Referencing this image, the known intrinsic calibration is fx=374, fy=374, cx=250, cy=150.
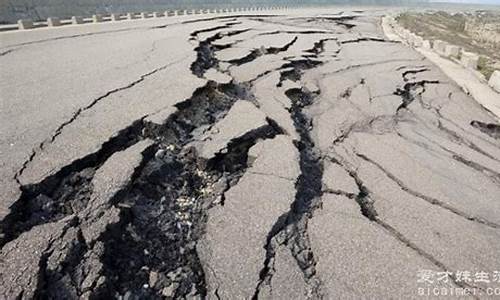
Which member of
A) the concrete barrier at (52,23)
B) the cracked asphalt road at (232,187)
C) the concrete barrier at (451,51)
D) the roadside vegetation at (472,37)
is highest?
the cracked asphalt road at (232,187)

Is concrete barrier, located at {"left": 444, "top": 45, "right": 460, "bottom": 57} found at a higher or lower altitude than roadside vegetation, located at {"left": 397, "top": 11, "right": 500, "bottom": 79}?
higher

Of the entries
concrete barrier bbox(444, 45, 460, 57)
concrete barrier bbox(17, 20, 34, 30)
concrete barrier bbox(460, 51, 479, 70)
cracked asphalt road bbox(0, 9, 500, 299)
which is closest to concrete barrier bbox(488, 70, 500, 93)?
concrete barrier bbox(460, 51, 479, 70)

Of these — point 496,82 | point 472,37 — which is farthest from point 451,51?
point 472,37

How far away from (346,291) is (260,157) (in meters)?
1.41

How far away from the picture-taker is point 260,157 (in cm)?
312

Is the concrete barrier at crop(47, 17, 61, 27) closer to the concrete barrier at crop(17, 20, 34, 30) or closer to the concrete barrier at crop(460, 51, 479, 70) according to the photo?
the concrete barrier at crop(17, 20, 34, 30)

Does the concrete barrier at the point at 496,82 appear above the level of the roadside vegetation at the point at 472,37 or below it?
above

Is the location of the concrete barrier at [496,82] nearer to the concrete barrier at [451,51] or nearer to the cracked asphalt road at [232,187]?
the cracked asphalt road at [232,187]

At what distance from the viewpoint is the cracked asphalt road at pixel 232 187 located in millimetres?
1981

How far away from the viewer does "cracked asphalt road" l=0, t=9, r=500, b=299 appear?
6.50 feet

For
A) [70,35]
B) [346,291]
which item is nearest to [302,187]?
[346,291]

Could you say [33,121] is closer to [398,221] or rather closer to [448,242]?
[398,221]

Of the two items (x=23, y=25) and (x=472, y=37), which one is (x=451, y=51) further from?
(x=472, y=37)

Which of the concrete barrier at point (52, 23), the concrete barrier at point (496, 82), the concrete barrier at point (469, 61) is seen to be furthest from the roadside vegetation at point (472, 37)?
the concrete barrier at point (52, 23)
